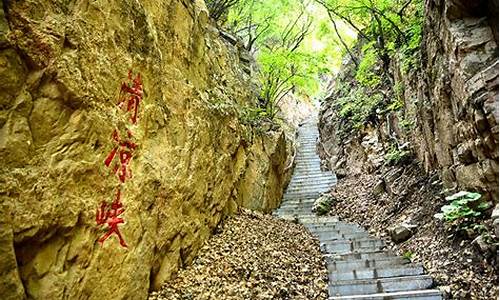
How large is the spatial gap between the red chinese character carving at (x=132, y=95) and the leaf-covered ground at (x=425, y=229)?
15.4 feet

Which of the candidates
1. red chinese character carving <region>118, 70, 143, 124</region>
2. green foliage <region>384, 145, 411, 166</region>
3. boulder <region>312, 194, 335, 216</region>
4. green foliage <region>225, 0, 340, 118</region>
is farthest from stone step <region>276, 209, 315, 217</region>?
red chinese character carving <region>118, 70, 143, 124</region>

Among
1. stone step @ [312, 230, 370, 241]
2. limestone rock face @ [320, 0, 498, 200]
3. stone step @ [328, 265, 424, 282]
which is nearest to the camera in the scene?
limestone rock face @ [320, 0, 498, 200]

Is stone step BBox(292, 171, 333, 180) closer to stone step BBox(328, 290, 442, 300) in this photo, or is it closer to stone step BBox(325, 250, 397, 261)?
stone step BBox(325, 250, 397, 261)

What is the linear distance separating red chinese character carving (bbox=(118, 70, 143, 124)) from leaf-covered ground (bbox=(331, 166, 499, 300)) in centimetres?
469

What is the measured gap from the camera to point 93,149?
13.0 feet

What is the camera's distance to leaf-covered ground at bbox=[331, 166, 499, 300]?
15.3ft

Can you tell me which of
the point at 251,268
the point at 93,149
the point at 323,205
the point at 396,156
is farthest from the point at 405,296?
the point at 323,205

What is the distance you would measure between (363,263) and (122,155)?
461 centimetres

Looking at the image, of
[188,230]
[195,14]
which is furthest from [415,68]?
[188,230]

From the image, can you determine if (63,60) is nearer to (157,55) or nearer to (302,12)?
(157,55)

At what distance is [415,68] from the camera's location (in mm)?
8539

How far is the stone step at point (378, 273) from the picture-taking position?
588 centimetres

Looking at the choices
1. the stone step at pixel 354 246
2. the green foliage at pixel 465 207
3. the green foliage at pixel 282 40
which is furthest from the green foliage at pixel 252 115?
the green foliage at pixel 465 207

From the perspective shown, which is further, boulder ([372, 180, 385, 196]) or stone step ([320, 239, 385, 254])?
boulder ([372, 180, 385, 196])
